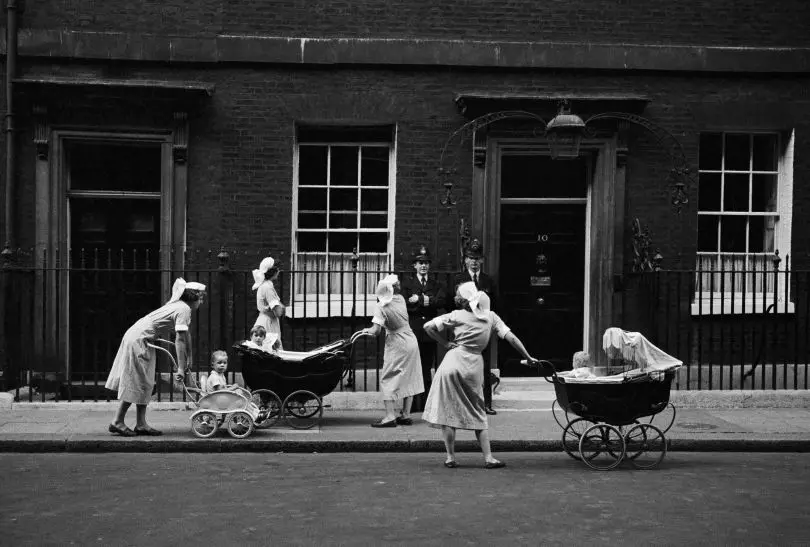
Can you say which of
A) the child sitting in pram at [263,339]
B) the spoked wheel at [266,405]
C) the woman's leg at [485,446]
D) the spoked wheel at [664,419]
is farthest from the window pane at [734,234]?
the spoked wheel at [266,405]

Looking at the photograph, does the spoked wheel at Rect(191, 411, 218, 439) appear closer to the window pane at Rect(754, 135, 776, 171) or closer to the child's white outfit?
the child's white outfit

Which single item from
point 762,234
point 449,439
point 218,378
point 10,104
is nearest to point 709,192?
point 762,234

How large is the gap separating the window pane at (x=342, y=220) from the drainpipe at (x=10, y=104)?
3.78 metres

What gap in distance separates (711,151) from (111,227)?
7.61 meters

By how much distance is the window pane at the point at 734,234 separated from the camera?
13.7m

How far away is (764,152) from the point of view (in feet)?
45.4

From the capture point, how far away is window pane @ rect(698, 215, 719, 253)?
13602mm

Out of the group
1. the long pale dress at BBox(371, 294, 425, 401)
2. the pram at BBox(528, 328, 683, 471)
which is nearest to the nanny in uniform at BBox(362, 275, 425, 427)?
the long pale dress at BBox(371, 294, 425, 401)

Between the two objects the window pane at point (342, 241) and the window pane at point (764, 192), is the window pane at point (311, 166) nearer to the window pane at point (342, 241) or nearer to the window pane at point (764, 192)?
the window pane at point (342, 241)

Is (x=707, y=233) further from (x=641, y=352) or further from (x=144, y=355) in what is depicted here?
(x=144, y=355)

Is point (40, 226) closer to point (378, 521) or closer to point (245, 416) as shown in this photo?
point (245, 416)

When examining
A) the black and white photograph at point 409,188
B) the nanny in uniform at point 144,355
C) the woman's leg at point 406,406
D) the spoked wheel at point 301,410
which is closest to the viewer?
the nanny in uniform at point 144,355

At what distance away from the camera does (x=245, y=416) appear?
10008mm

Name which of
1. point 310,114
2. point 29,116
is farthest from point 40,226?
point 310,114
